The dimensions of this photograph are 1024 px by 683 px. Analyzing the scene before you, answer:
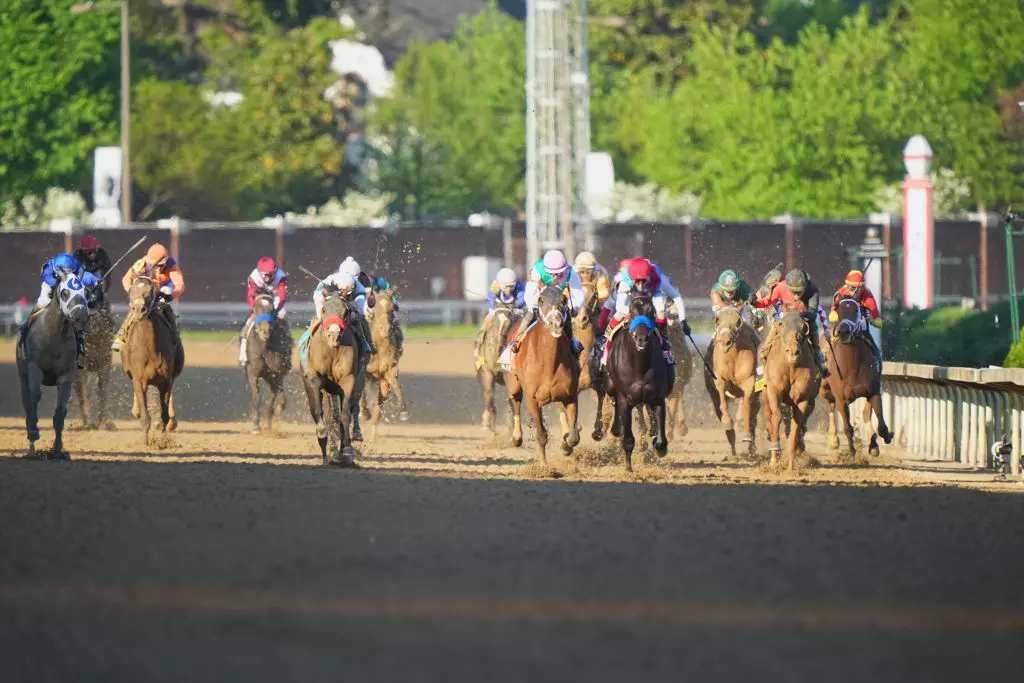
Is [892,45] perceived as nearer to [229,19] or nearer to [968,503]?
[229,19]

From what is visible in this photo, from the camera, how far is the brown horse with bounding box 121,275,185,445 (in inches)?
828

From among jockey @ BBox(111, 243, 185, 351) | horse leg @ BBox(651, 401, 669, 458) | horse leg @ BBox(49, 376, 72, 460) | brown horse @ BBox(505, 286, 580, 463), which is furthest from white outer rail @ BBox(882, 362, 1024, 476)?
horse leg @ BBox(49, 376, 72, 460)

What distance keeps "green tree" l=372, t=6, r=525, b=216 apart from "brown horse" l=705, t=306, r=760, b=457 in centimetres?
5068

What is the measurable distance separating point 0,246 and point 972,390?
38358 mm

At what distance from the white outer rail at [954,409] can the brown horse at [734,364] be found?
1.79 meters

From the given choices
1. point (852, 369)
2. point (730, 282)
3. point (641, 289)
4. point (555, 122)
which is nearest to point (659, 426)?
point (641, 289)

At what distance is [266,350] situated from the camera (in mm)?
24734

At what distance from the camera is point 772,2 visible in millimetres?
81375

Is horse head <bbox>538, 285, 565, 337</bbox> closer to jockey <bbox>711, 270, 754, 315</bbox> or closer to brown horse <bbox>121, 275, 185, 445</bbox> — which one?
jockey <bbox>711, 270, 754, 315</bbox>

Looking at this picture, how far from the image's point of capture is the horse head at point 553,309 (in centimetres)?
1847

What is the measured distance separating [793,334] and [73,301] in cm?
638

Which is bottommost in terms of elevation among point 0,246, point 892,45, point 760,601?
point 760,601

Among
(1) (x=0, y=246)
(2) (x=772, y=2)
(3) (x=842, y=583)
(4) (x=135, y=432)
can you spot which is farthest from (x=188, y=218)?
(3) (x=842, y=583)

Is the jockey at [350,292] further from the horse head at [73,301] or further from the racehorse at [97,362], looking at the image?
the racehorse at [97,362]
